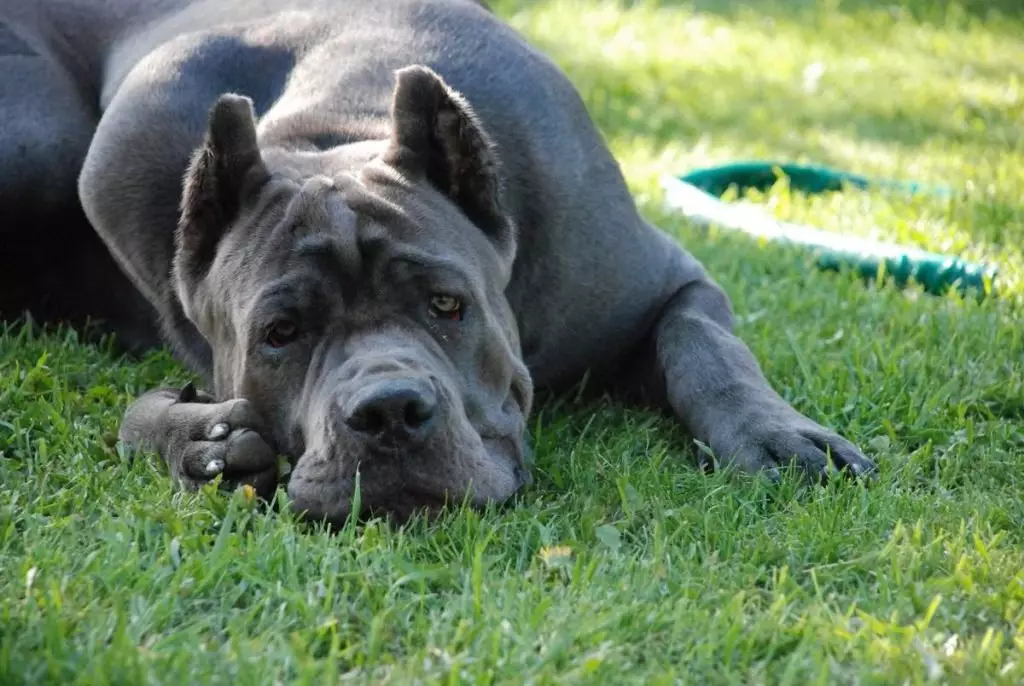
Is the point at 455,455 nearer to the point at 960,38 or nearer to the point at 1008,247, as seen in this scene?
the point at 1008,247

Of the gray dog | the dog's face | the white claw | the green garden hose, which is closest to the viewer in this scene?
the dog's face

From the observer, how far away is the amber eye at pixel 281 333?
334 centimetres

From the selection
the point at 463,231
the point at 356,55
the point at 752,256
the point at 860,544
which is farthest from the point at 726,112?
the point at 860,544

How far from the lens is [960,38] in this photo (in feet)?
34.5

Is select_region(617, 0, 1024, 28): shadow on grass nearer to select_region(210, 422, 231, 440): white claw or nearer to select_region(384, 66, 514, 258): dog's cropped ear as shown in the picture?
select_region(384, 66, 514, 258): dog's cropped ear

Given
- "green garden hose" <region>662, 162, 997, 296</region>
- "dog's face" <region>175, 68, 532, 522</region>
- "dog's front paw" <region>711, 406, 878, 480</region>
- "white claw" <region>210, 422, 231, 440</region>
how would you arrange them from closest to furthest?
"dog's face" <region>175, 68, 532, 522</region>, "white claw" <region>210, 422, 231, 440</region>, "dog's front paw" <region>711, 406, 878, 480</region>, "green garden hose" <region>662, 162, 997, 296</region>

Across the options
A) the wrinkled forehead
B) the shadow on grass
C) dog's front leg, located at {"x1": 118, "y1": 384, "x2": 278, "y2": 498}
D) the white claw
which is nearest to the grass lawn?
dog's front leg, located at {"x1": 118, "y1": 384, "x2": 278, "y2": 498}

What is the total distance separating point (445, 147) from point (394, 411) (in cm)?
91

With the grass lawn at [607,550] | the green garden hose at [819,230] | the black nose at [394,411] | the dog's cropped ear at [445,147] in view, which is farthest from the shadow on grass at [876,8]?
the black nose at [394,411]

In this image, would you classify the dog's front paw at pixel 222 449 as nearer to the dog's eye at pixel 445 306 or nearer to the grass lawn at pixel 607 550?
the grass lawn at pixel 607 550

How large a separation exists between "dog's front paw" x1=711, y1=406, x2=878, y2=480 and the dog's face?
548mm

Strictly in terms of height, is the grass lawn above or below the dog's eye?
below

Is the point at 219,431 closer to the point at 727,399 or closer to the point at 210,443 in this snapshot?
the point at 210,443

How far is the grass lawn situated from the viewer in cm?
254
